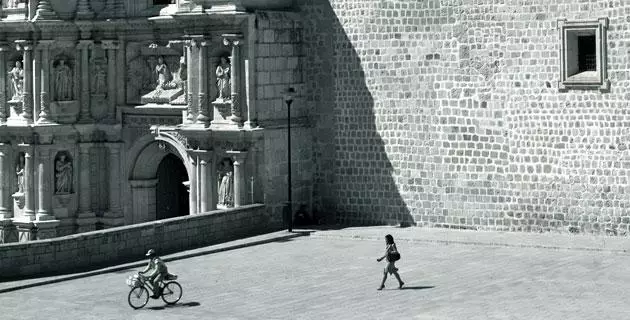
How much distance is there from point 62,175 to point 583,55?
637 inches

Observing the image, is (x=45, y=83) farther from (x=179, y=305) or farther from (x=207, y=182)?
(x=179, y=305)

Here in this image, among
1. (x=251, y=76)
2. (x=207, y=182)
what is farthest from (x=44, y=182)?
(x=251, y=76)

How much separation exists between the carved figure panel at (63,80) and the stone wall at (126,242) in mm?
8046

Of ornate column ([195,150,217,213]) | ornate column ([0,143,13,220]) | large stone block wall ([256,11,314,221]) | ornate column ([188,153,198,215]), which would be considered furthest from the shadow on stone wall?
ornate column ([0,143,13,220])

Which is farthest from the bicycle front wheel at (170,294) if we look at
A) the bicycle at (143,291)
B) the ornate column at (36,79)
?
the ornate column at (36,79)

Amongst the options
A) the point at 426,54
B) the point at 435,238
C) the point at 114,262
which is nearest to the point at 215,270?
the point at 114,262

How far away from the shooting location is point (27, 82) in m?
48.4

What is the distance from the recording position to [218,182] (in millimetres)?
44906

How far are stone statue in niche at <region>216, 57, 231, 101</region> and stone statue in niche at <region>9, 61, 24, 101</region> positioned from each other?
23.3ft

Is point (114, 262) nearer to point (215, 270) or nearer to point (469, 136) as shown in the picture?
point (215, 270)

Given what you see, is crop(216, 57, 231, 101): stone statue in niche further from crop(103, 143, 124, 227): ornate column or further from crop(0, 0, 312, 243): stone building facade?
crop(103, 143, 124, 227): ornate column

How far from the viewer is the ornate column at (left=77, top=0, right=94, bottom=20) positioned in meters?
48.6

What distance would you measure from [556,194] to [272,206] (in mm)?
7779

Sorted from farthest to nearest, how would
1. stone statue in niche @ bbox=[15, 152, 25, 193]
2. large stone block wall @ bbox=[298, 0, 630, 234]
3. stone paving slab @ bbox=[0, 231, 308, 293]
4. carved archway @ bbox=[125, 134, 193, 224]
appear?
stone statue in niche @ bbox=[15, 152, 25, 193]
carved archway @ bbox=[125, 134, 193, 224]
large stone block wall @ bbox=[298, 0, 630, 234]
stone paving slab @ bbox=[0, 231, 308, 293]
